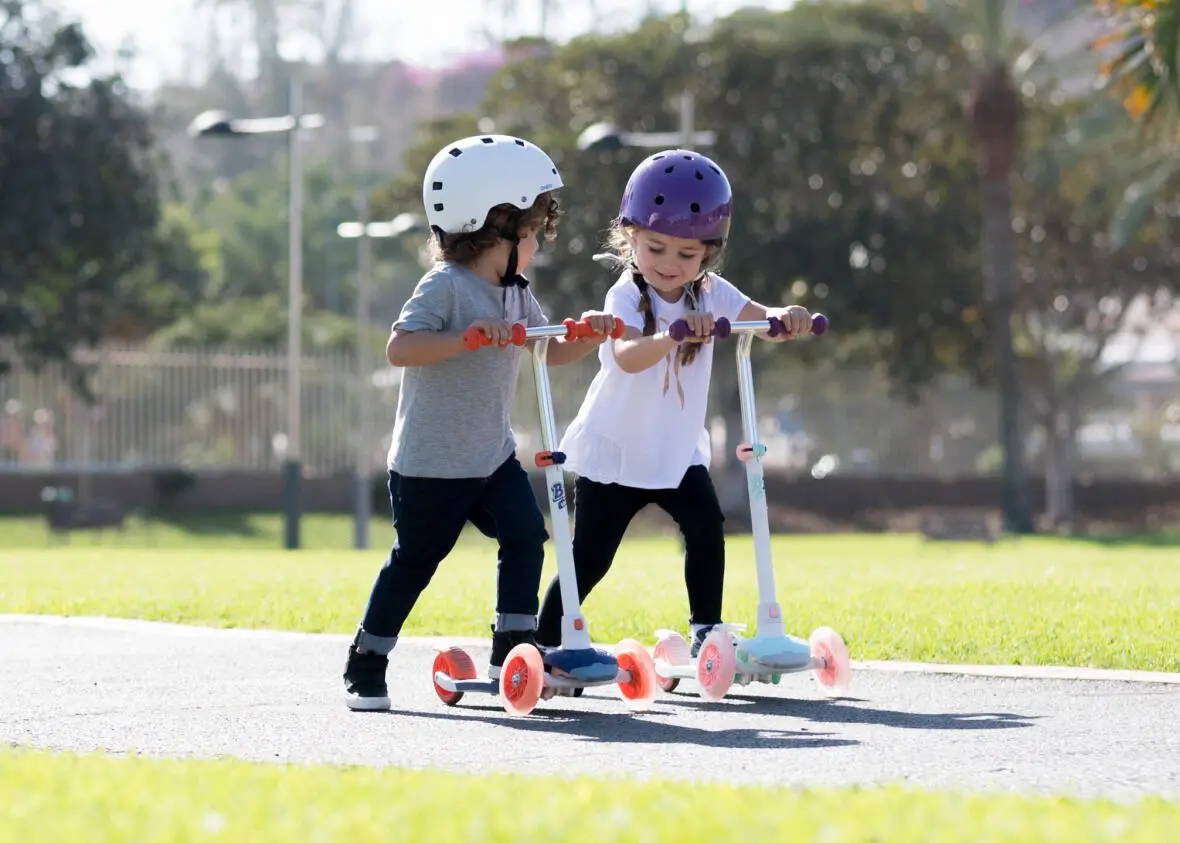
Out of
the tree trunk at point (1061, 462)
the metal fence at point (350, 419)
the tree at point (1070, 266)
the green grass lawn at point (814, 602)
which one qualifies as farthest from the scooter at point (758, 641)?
the tree at point (1070, 266)

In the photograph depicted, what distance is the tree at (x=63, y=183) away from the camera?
34.4 metres

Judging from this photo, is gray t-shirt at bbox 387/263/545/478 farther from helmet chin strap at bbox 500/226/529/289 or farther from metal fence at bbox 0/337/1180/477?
metal fence at bbox 0/337/1180/477

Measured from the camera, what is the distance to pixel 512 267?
→ 258 inches

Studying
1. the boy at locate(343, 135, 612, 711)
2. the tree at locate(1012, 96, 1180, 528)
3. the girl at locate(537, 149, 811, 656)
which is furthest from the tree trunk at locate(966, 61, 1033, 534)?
the boy at locate(343, 135, 612, 711)

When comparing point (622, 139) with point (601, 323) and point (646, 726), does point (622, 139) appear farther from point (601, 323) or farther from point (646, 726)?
point (646, 726)

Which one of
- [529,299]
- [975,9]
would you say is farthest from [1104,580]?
[975,9]

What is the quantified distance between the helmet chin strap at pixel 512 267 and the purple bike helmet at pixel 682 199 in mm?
387

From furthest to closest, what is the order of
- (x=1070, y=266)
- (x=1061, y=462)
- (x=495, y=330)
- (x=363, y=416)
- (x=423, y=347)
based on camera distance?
(x=1070, y=266) < (x=1061, y=462) < (x=363, y=416) < (x=423, y=347) < (x=495, y=330)

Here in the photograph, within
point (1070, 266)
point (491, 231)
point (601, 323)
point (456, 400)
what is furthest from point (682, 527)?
point (1070, 266)

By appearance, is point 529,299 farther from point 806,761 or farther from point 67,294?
point 67,294

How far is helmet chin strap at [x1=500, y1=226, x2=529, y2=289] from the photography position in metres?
6.49

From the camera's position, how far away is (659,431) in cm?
680

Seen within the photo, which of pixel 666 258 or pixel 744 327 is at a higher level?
pixel 666 258

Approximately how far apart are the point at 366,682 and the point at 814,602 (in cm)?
380
